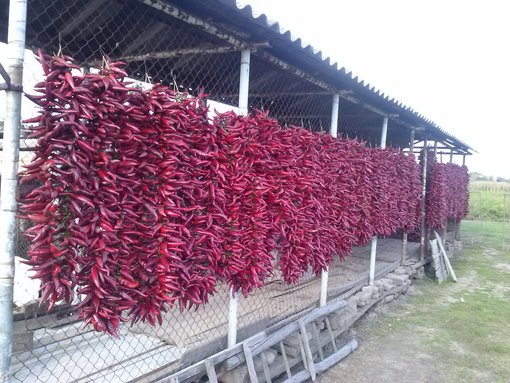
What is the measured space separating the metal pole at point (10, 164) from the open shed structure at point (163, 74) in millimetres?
27

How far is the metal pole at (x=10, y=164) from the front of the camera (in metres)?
1.87

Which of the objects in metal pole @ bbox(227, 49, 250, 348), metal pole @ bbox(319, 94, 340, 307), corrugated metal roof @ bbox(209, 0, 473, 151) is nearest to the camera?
corrugated metal roof @ bbox(209, 0, 473, 151)

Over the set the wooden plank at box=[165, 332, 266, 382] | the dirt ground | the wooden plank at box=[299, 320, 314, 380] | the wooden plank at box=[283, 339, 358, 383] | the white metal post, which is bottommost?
the dirt ground

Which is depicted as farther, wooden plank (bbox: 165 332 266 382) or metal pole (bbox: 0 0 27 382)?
wooden plank (bbox: 165 332 266 382)

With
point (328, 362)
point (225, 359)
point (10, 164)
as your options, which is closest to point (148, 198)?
point (10, 164)

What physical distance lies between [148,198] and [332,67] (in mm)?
2688

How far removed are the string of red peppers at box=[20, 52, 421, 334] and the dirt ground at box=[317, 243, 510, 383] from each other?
2.20 meters

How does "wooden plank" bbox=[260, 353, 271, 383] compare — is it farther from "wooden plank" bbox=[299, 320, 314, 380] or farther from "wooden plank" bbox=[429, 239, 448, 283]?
"wooden plank" bbox=[429, 239, 448, 283]

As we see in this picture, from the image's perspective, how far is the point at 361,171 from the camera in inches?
214

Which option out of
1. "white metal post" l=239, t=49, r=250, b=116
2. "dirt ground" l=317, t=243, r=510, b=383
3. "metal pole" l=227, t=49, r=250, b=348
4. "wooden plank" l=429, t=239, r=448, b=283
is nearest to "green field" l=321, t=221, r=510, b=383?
"dirt ground" l=317, t=243, r=510, b=383

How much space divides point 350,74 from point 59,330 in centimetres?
403

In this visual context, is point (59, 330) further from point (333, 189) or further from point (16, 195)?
point (333, 189)

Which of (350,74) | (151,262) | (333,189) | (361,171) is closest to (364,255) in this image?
(361,171)

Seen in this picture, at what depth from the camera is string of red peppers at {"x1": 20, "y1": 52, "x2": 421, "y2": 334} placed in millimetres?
1925
